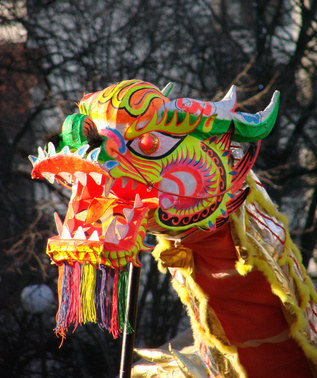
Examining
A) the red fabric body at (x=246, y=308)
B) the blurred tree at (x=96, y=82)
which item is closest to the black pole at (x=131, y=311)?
the red fabric body at (x=246, y=308)

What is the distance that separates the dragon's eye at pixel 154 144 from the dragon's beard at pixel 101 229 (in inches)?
5.0

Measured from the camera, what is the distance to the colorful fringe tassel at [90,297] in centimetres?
145

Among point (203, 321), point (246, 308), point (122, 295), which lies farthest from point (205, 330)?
point (122, 295)

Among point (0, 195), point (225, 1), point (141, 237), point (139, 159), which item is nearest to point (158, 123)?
point (139, 159)

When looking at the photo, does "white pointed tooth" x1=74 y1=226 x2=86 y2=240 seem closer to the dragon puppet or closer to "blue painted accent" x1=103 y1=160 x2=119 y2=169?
the dragon puppet

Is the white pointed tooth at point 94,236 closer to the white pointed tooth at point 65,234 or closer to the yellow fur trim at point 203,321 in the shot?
the white pointed tooth at point 65,234

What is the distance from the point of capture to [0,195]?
5000 millimetres

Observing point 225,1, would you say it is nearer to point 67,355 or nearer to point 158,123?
point 67,355

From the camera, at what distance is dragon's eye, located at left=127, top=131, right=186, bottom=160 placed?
4.76ft

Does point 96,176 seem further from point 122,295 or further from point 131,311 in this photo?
point 131,311

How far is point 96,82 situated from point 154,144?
3.88 metres

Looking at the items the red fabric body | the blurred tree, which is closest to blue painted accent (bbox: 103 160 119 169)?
the red fabric body

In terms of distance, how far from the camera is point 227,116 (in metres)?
1.60

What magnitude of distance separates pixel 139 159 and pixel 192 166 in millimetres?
180
